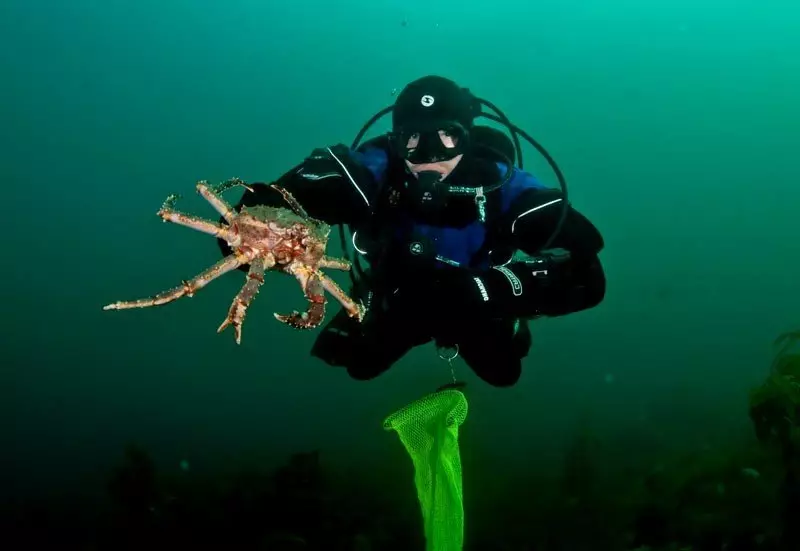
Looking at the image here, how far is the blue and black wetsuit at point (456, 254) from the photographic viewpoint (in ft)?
12.1

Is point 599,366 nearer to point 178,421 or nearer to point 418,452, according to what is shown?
point 178,421

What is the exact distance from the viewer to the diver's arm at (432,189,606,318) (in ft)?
12.2

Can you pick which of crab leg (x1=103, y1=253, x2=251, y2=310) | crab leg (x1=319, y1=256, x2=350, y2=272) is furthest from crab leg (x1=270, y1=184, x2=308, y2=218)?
crab leg (x1=103, y1=253, x2=251, y2=310)

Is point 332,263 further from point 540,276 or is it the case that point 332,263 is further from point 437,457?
point 437,457

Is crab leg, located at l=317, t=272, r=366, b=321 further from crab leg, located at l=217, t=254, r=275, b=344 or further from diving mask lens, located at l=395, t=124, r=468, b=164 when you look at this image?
diving mask lens, located at l=395, t=124, r=468, b=164

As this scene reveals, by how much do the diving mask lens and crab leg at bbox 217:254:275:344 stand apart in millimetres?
1739

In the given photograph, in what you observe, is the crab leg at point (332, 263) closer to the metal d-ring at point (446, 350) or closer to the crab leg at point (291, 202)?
the crab leg at point (291, 202)

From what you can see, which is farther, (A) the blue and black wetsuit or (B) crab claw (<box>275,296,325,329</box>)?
(A) the blue and black wetsuit

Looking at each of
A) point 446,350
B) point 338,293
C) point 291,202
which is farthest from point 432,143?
point 446,350

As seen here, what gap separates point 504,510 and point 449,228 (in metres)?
5.91

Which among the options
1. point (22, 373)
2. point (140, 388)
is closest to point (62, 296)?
point (22, 373)

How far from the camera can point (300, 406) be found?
21.2 metres

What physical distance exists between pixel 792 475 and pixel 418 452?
159 inches

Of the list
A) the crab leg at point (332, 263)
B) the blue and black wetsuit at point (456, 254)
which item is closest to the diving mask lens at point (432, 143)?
the blue and black wetsuit at point (456, 254)
